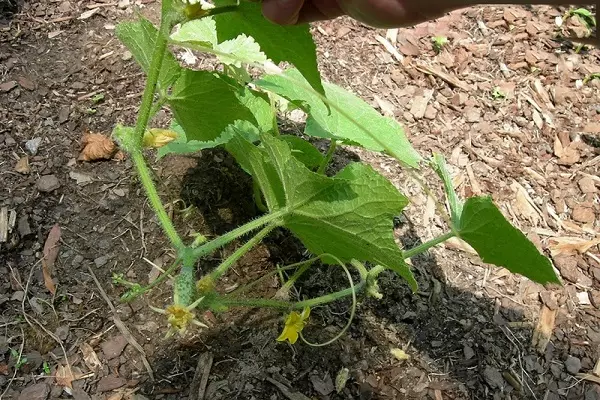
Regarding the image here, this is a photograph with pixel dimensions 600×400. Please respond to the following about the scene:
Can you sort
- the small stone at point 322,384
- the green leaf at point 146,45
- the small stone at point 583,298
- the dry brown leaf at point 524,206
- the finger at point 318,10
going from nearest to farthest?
the finger at point 318,10 → the green leaf at point 146,45 → the small stone at point 322,384 → the small stone at point 583,298 → the dry brown leaf at point 524,206

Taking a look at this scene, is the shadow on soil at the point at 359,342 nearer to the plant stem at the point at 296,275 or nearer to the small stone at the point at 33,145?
the plant stem at the point at 296,275

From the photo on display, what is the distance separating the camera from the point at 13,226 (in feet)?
5.39

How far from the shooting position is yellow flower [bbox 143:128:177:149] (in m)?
1.59

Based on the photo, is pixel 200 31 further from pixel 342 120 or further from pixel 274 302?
pixel 274 302

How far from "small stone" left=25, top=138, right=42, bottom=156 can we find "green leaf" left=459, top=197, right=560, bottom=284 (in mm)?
1120

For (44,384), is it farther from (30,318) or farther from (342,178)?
(342,178)

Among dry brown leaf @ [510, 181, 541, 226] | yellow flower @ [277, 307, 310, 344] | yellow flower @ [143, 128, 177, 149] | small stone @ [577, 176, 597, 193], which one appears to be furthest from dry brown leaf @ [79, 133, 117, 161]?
small stone @ [577, 176, 597, 193]

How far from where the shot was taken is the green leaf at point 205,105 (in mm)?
1320

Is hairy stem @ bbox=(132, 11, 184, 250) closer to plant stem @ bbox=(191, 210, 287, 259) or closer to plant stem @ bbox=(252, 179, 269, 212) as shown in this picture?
plant stem @ bbox=(191, 210, 287, 259)

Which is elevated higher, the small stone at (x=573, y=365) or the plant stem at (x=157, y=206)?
the plant stem at (x=157, y=206)

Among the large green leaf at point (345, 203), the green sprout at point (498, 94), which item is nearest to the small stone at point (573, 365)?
the large green leaf at point (345, 203)

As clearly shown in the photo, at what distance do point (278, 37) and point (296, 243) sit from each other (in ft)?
2.38

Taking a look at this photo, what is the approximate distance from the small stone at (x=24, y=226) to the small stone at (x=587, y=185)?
5.24 feet

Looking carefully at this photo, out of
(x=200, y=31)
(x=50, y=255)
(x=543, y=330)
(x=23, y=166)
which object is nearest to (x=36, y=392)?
(x=50, y=255)
